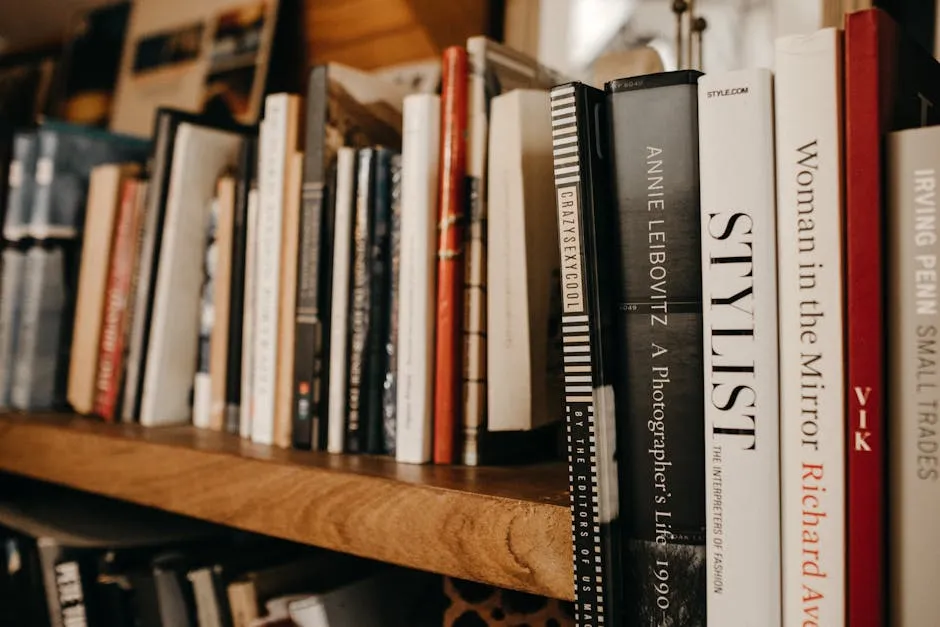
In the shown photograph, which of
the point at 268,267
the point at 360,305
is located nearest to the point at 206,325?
the point at 268,267

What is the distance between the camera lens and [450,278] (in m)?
0.61

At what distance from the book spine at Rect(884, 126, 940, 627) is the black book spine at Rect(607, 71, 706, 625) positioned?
0.10 meters

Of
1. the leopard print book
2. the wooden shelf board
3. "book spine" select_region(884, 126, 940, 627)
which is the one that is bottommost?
the leopard print book

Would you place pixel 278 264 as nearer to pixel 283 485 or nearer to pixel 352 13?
pixel 283 485

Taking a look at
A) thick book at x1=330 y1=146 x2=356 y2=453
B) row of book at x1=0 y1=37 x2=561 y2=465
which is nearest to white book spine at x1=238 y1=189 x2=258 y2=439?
row of book at x1=0 y1=37 x2=561 y2=465

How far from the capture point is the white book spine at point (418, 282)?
0.61m

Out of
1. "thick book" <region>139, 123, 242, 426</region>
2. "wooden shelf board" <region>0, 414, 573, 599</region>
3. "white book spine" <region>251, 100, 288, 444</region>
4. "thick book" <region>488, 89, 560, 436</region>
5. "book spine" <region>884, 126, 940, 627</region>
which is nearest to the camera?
"book spine" <region>884, 126, 940, 627</region>

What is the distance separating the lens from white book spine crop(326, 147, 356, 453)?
0.66 metres

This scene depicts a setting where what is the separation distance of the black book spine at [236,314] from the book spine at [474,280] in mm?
298

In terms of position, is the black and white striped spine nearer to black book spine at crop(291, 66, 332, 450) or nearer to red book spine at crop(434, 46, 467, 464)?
red book spine at crop(434, 46, 467, 464)

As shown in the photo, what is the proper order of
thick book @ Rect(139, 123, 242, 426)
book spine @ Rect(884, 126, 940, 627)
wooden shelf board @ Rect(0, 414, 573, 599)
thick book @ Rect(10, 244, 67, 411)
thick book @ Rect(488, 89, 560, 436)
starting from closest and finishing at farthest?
book spine @ Rect(884, 126, 940, 627) → wooden shelf board @ Rect(0, 414, 573, 599) → thick book @ Rect(488, 89, 560, 436) → thick book @ Rect(139, 123, 242, 426) → thick book @ Rect(10, 244, 67, 411)

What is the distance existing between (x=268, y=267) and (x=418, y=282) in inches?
7.2

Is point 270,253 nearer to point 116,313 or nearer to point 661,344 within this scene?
point 116,313

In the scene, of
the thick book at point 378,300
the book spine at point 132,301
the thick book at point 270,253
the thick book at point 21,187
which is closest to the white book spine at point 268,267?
the thick book at point 270,253
